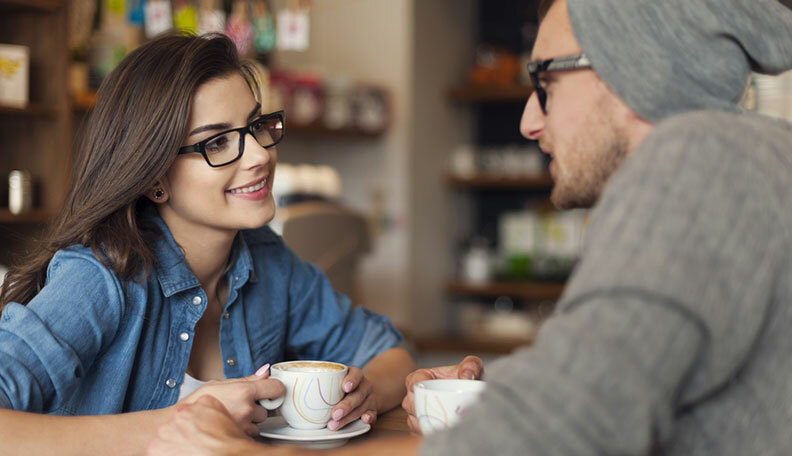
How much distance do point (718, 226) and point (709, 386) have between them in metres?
0.14

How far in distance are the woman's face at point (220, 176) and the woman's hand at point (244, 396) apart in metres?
0.43

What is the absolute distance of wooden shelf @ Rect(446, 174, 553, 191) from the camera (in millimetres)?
4301

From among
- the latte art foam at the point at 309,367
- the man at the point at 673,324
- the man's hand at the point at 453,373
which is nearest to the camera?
the man at the point at 673,324

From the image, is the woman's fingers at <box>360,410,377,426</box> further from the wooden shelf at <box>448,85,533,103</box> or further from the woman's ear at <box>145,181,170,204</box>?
the wooden shelf at <box>448,85,533,103</box>

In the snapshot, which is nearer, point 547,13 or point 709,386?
point 709,386

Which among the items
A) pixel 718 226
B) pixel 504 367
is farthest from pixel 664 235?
pixel 504 367

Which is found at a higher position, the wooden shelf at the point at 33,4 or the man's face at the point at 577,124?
the wooden shelf at the point at 33,4

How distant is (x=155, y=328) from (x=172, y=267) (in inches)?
4.1

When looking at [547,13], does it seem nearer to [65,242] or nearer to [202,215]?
[202,215]

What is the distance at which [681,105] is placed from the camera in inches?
34.7

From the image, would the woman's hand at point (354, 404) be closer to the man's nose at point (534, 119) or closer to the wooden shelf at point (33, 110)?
the man's nose at point (534, 119)

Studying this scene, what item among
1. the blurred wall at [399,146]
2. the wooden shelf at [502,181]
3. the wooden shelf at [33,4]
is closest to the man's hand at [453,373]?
the wooden shelf at [33,4]

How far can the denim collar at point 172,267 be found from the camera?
1315mm

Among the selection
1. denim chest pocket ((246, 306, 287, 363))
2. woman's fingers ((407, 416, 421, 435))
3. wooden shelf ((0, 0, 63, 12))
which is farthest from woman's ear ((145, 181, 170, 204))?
wooden shelf ((0, 0, 63, 12))
